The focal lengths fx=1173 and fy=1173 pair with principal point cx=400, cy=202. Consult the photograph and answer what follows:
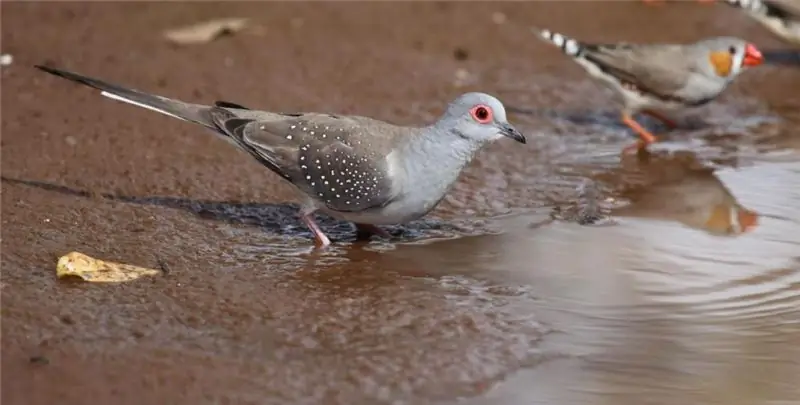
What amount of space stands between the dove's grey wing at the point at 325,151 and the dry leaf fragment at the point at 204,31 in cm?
327

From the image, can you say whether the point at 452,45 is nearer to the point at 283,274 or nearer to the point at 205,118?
the point at 205,118

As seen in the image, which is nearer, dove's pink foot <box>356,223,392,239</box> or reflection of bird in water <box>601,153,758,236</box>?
dove's pink foot <box>356,223,392,239</box>

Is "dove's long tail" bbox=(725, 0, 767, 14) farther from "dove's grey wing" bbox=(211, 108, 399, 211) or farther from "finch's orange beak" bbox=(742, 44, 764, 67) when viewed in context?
"dove's grey wing" bbox=(211, 108, 399, 211)

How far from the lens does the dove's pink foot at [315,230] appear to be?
548cm

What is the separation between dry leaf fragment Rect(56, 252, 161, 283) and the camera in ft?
15.6

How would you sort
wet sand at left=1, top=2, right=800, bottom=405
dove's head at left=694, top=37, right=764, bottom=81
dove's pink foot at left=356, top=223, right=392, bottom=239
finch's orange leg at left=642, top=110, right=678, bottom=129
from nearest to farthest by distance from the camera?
1. wet sand at left=1, top=2, right=800, bottom=405
2. dove's pink foot at left=356, top=223, right=392, bottom=239
3. dove's head at left=694, top=37, right=764, bottom=81
4. finch's orange leg at left=642, top=110, right=678, bottom=129

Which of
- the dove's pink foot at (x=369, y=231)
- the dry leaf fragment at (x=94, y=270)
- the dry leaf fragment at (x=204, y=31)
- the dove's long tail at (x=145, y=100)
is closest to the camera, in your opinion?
the dry leaf fragment at (x=94, y=270)

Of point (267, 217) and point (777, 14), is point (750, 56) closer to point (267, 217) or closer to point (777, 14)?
point (777, 14)

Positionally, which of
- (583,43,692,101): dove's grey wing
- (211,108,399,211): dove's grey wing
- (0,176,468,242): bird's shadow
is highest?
(583,43,692,101): dove's grey wing

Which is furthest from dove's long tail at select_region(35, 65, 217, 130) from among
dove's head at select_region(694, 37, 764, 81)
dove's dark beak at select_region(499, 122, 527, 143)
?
dove's head at select_region(694, 37, 764, 81)

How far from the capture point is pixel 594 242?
18.5 ft

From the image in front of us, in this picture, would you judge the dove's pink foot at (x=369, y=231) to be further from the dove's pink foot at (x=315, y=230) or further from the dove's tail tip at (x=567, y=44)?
the dove's tail tip at (x=567, y=44)

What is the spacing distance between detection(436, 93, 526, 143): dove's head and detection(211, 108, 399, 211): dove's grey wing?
1.05ft

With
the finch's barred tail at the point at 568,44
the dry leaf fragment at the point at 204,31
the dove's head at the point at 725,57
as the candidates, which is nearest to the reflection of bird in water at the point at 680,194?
the dove's head at the point at 725,57
